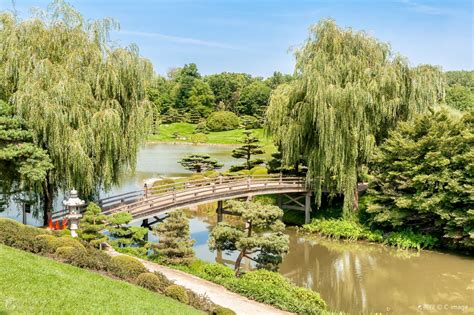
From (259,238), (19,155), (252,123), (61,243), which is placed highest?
(252,123)

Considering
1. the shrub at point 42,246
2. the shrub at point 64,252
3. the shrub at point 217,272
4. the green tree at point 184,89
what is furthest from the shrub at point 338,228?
the green tree at point 184,89

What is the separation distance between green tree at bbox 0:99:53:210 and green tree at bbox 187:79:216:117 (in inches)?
2904

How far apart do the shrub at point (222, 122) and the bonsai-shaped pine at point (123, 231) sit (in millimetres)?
64259

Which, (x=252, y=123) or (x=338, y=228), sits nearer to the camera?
(x=338, y=228)

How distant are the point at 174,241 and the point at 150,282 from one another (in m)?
4.09

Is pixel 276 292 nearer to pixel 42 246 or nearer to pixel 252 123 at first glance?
pixel 42 246

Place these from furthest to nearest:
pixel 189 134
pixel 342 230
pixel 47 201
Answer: pixel 189 134
pixel 342 230
pixel 47 201

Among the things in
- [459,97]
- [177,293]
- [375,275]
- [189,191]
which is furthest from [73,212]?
[459,97]

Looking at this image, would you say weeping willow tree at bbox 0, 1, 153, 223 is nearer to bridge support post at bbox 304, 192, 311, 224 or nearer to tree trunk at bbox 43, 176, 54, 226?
tree trunk at bbox 43, 176, 54, 226

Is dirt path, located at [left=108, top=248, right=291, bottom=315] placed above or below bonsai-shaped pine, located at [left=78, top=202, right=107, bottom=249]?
below

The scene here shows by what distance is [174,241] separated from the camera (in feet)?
52.3

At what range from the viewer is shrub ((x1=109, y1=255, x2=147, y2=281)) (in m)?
12.2

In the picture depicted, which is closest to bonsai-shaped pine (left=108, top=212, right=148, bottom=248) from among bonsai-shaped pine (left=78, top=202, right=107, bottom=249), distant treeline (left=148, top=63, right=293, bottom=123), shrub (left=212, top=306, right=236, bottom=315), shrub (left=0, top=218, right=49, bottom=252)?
bonsai-shaped pine (left=78, top=202, right=107, bottom=249)

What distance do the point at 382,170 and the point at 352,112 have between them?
365cm
